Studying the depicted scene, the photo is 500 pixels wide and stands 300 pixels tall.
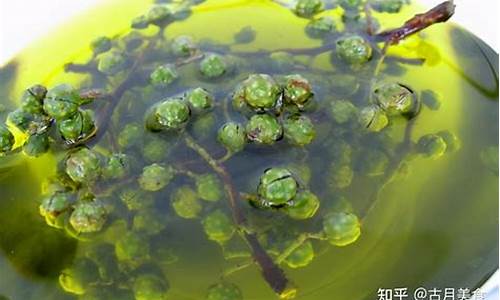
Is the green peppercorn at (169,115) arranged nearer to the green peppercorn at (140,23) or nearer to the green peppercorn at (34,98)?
the green peppercorn at (34,98)

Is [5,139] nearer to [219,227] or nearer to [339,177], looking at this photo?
[219,227]

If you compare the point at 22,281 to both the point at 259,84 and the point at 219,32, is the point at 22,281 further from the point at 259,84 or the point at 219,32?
the point at 219,32

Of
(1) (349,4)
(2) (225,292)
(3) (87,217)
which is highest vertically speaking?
(1) (349,4)

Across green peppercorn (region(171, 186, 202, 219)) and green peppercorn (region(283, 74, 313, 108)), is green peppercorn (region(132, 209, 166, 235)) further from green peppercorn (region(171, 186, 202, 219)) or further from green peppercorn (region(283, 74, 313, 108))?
green peppercorn (region(283, 74, 313, 108))

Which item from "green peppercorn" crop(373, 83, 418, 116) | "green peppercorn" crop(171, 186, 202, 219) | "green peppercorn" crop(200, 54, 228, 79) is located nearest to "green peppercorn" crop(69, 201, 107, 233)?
"green peppercorn" crop(171, 186, 202, 219)

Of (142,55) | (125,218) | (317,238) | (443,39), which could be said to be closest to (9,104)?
(142,55)

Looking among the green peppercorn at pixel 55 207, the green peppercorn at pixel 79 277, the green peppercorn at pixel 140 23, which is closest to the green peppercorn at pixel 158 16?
the green peppercorn at pixel 140 23

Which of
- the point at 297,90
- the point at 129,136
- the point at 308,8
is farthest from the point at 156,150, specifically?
the point at 308,8
